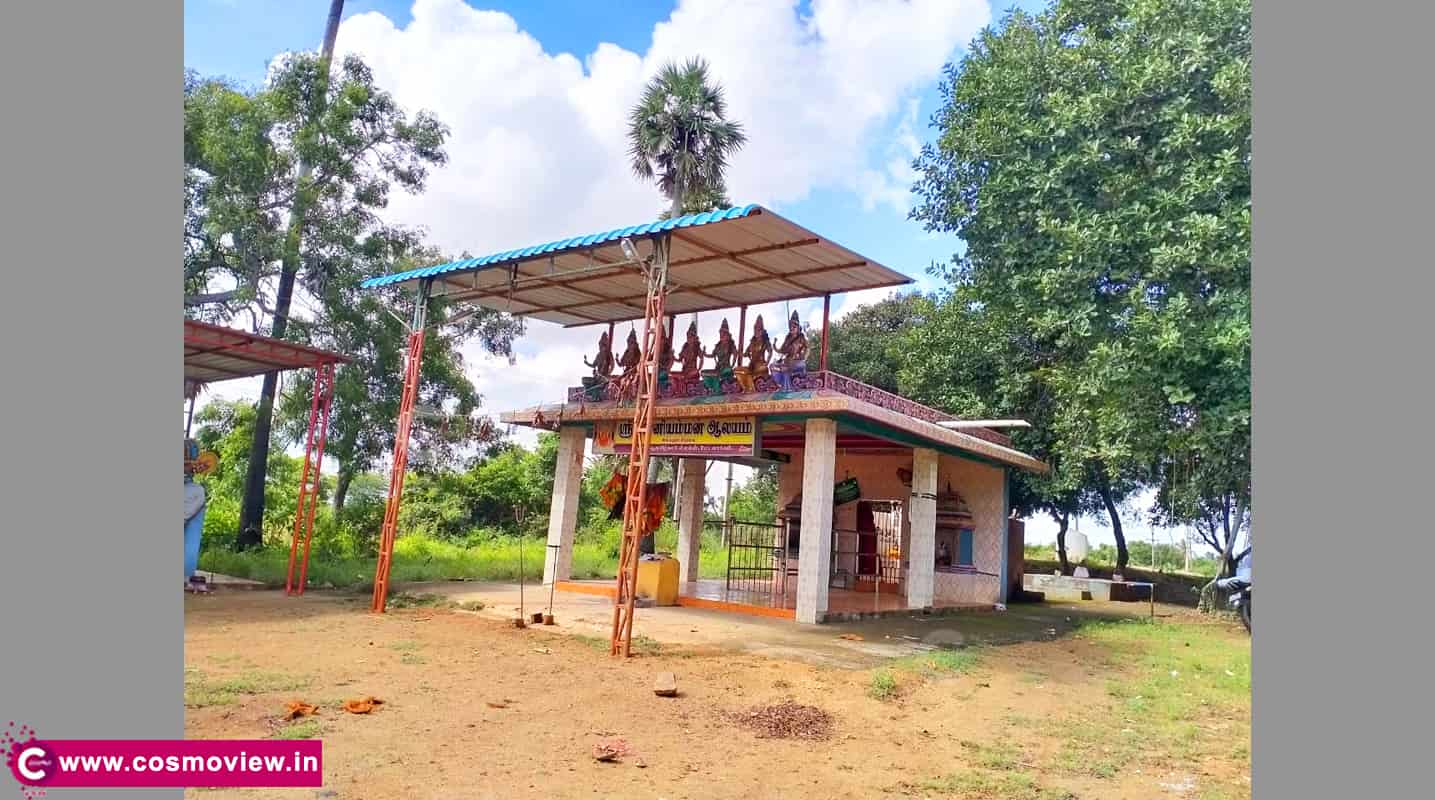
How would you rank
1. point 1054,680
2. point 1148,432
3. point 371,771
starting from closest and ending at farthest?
1. point 371,771
2. point 1054,680
3. point 1148,432

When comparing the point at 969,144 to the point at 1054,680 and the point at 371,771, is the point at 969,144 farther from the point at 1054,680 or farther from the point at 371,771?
the point at 371,771

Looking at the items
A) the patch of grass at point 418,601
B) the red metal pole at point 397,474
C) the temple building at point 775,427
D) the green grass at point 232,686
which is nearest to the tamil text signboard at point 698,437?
the temple building at point 775,427

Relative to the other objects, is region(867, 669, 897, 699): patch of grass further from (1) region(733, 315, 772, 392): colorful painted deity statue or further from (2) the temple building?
(1) region(733, 315, 772, 392): colorful painted deity statue

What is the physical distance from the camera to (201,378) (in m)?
14.3

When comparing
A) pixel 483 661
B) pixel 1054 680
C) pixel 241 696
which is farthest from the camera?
pixel 1054 680

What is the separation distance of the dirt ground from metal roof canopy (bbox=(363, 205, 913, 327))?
14.4 ft

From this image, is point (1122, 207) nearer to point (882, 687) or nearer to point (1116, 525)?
point (882, 687)

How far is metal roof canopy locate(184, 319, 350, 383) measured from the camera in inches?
438

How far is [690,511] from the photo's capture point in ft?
55.6

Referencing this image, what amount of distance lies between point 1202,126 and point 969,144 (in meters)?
3.67

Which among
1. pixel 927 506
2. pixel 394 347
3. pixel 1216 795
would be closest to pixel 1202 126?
pixel 927 506

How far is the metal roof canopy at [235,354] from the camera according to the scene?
438 inches

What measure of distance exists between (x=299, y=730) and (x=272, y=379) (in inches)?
502

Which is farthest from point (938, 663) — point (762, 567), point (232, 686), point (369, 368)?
point (369, 368)
